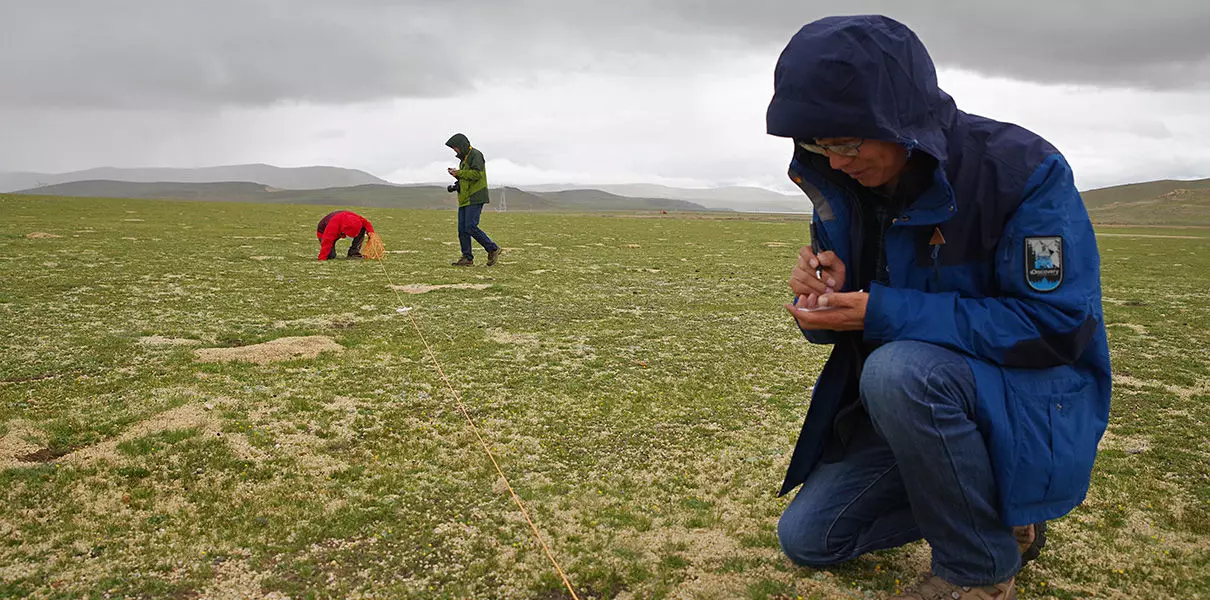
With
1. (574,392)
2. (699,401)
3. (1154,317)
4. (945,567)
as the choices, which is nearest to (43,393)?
(574,392)

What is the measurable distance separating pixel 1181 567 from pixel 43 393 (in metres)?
5.34

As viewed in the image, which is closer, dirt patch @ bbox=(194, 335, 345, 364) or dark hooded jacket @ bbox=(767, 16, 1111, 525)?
dark hooded jacket @ bbox=(767, 16, 1111, 525)

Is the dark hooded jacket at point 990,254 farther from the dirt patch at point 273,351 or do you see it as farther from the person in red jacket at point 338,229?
the person in red jacket at point 338,229

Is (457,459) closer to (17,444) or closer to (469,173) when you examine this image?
(17,444)

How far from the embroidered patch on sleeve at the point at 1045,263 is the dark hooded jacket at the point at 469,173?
399 inches

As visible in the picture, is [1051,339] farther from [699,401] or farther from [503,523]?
[699,401]

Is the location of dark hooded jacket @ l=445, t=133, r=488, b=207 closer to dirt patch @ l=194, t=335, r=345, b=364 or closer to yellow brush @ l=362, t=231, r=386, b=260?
yellow brush @ l=362, t=231, r=386, b=260

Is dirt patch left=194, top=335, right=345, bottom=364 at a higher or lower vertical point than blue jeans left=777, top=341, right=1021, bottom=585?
lower

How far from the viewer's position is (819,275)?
7.91 feet

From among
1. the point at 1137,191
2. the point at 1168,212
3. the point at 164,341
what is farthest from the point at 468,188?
the point at 1137,191

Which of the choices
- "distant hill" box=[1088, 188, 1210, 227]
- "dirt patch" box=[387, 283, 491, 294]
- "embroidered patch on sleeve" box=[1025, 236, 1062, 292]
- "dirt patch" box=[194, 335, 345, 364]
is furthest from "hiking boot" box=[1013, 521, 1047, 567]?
"distant hill" box=[1088, 188, 1210, 227]

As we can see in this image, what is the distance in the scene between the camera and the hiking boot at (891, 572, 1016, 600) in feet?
7.49

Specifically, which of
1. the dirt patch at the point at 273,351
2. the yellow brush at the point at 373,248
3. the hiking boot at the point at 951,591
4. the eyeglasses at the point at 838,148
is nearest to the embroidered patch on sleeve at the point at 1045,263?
the eyeglasses at the point at 838,148

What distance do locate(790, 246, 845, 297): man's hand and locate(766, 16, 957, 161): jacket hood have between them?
0.47m
